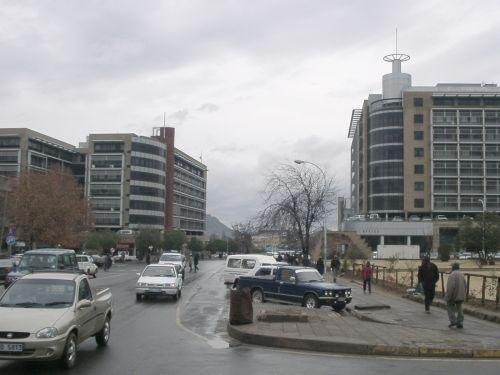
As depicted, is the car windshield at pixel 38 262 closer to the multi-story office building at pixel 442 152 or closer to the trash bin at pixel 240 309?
the trash bin at pixel 240 309

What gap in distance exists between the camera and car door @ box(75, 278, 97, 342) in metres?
10.2

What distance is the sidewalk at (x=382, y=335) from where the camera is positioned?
1168 centimetres

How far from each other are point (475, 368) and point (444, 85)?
108 metres

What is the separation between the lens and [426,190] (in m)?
107

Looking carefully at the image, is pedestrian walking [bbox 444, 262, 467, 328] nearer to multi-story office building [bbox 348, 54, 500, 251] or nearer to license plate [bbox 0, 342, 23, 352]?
license plate [bbox 0, 342, 23, 352]

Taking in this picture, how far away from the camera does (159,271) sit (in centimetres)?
2575

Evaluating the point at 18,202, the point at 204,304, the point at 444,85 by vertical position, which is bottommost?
the point at 204,304

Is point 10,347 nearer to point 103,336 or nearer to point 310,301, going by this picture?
point 103,336

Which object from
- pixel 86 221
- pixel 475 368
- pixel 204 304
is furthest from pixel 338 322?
pixel 86 221

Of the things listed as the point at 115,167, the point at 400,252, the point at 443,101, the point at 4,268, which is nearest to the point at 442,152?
the point at 443,101

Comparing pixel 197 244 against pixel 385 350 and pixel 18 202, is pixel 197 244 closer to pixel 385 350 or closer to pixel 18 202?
pixel 18 202

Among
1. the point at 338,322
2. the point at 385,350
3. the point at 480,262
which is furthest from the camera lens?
the point at 480,262

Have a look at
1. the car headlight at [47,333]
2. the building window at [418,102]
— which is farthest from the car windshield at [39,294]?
the building window at [418,102]

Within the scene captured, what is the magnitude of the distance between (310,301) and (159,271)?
293 inches
